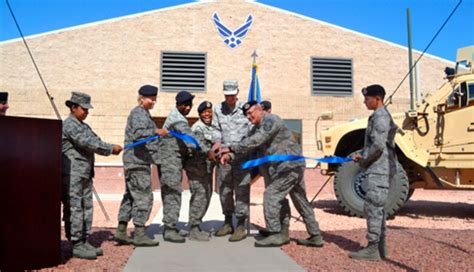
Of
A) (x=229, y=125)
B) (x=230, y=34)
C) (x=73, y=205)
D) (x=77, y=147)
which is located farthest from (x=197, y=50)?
(x=73, y=205)

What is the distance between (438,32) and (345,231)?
3.10m

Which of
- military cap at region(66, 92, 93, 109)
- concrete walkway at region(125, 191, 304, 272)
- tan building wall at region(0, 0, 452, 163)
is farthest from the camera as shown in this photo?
tan building wall at region(0, 0, 452, 163)

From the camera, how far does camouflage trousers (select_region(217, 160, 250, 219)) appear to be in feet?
17.4

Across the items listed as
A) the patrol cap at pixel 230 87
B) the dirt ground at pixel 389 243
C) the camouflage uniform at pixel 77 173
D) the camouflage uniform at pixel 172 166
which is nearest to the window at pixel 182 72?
the dirt ground at pixel 389 243

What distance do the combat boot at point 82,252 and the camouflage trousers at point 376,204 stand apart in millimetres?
2782

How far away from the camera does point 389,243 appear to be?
5164mm

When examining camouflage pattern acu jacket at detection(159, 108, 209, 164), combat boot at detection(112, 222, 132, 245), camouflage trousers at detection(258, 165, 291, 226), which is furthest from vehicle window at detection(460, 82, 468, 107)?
combat boot at detection(112, 222, 132, 245)

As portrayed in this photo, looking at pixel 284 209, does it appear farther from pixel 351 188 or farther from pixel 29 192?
pixel 351 188

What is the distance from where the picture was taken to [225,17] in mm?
16766

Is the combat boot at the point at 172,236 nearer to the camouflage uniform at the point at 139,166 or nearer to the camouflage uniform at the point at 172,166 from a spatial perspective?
the camouflage uniform at the point at 172,166

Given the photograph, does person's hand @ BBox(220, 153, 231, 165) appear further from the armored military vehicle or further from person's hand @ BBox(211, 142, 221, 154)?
the armored military vehicle

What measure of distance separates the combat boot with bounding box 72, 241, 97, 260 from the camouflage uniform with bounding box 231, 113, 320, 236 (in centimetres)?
189

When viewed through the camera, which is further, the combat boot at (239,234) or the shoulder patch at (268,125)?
the combat boot at (239,234)

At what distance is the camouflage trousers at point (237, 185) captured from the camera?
209 inches
